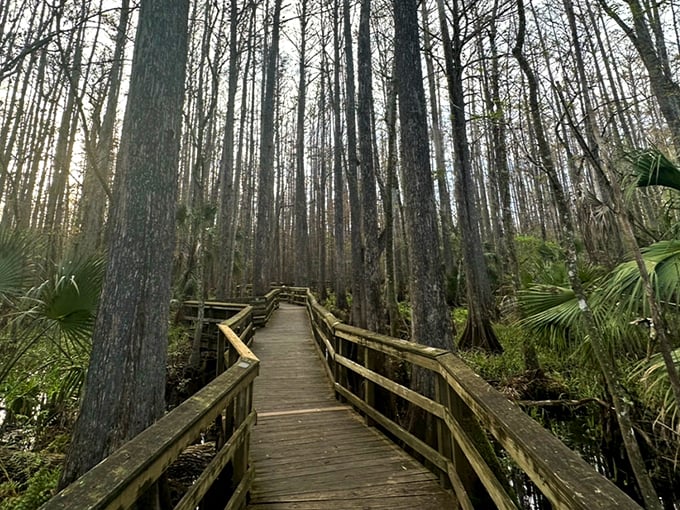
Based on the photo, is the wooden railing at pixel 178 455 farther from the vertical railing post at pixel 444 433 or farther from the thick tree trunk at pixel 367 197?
the thick tree trunk at pixel 367 197

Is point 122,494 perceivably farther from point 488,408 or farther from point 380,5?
point 380,5

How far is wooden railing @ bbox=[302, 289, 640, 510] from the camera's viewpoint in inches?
45.1

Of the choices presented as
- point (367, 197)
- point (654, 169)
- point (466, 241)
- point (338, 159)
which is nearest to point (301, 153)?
point (338, 159)

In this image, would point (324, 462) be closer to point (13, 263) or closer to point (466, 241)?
point (13, 263)

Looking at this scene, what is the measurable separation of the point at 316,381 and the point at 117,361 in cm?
390

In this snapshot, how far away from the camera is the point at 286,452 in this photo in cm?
343

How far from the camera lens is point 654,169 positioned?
2.84 metres

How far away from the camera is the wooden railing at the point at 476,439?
1.15m

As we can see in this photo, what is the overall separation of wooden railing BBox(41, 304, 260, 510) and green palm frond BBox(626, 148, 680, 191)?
3.66m

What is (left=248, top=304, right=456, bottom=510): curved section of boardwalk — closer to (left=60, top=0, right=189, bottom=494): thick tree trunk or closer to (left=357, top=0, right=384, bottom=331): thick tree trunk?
(left=60, top=0, right=189, bottom=494): thick tree trunk

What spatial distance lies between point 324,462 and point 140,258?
8.02 ft

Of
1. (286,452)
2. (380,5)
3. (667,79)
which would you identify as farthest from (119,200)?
(380,5)

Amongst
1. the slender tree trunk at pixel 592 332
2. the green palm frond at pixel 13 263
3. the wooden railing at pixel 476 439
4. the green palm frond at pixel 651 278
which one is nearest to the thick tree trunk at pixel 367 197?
the wooden railing at pixel 476 439

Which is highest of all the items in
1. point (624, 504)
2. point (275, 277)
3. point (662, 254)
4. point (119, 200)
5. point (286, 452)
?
point (275, 277)
